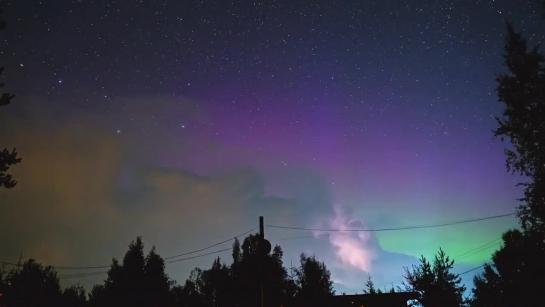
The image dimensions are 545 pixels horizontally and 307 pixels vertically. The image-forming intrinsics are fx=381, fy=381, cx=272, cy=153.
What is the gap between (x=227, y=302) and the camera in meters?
60.0

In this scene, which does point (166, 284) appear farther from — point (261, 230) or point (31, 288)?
point (261, 230)

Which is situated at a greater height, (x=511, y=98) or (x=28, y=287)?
(x=511, y=98)

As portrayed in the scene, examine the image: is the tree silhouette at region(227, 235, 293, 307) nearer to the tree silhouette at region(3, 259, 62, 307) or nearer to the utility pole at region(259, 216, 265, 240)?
the tree silhouette at region(3, 259, 62, 307)

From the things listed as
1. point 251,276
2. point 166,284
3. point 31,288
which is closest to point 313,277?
point 251,276

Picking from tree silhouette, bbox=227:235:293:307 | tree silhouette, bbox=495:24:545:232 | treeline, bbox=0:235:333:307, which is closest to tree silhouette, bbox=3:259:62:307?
treeline, bbox=0:235:333:307

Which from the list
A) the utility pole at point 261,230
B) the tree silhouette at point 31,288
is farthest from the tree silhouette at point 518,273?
the tree silhouette at point 31,288

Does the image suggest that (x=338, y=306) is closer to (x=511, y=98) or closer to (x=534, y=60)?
(x=511, y=98)

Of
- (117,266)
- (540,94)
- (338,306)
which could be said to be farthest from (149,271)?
(540,94)

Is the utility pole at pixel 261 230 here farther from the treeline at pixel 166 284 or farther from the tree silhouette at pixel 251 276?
the tree silhouette at pixel 251 276

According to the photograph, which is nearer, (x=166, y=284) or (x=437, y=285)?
(x=437, y=285)

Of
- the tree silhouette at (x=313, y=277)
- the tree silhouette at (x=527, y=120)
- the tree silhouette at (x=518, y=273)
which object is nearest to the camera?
the tree silhouette at (x=527, y=120)

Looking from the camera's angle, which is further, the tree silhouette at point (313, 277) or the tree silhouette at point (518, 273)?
the tree silhouette at point (313, 277)

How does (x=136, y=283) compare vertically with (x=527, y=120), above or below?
below

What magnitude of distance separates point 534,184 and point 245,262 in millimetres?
47172
